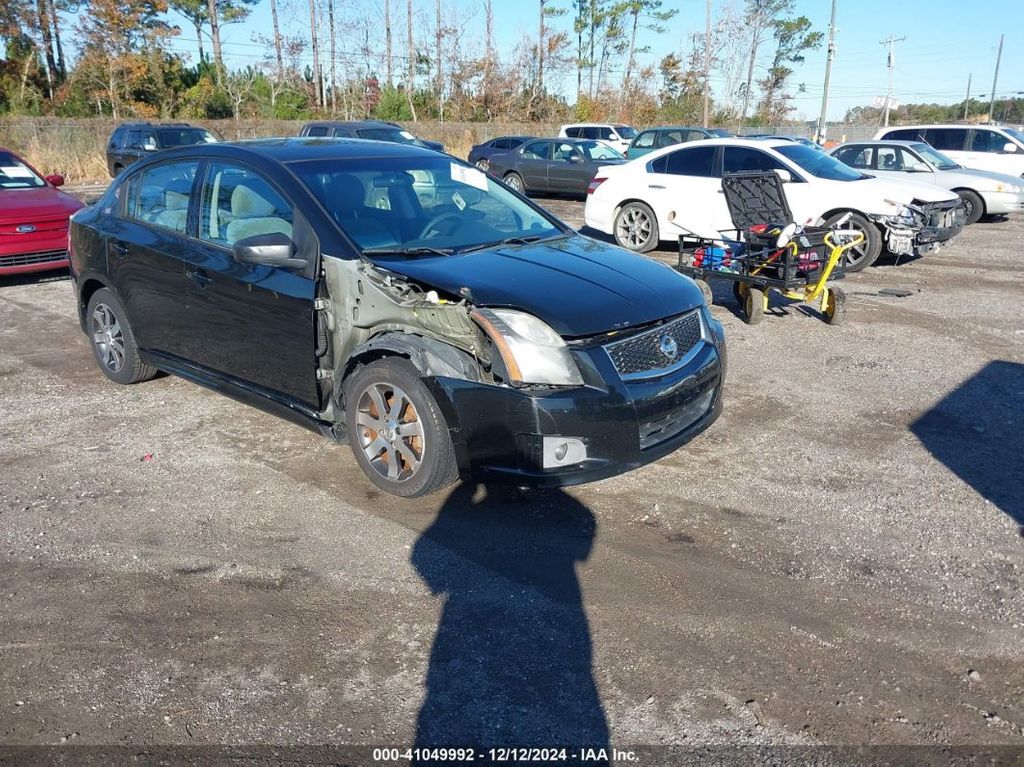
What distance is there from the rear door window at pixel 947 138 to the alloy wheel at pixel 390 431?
17.5 m

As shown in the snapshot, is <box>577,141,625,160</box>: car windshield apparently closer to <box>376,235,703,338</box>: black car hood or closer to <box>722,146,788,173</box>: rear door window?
<box>722,146,788,173</box>: rear door window

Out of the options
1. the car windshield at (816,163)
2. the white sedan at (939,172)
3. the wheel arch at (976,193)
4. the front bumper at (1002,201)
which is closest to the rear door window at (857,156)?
the white sedan at (939,172)

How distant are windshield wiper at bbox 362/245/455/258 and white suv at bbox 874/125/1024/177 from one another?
16.5 metres

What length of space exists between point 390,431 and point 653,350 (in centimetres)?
141

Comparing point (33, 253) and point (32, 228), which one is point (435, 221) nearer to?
point (32, 228)

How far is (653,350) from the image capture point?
4199 mm

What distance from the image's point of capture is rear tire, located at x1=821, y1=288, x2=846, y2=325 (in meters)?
8.20

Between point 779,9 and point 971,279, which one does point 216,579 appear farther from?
point 779,9

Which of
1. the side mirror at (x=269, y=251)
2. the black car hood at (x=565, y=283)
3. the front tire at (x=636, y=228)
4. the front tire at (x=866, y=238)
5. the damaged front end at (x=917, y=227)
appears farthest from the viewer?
the front tire at (x=636, y=228)

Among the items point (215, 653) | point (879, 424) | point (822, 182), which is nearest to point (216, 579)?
point (215, 653)

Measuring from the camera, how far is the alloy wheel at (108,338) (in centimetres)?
616

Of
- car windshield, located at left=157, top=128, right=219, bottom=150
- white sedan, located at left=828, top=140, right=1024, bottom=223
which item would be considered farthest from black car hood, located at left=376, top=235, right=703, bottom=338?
car windshield, located at left=157, top=128, right=219, bottom=150

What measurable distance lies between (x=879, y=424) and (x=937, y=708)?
3040 millimetres

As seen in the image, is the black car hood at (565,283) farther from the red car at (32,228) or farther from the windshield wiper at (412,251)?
the red car at (32,228)
